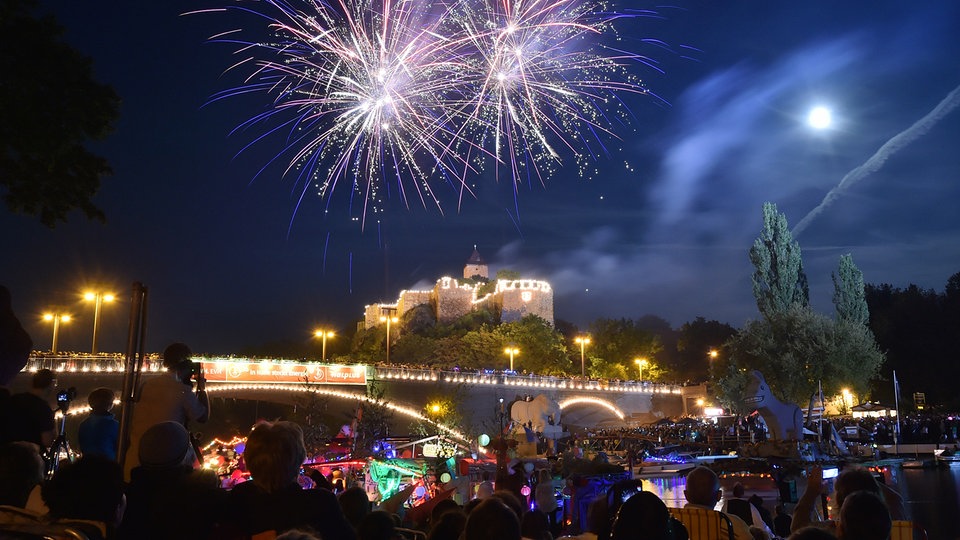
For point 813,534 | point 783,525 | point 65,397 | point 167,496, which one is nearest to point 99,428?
point 65,397

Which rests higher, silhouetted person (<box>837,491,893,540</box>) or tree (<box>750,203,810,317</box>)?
tree (<box>750,203,810,317</box>)

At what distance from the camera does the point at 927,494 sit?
1772cm

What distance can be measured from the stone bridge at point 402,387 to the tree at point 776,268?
1636 cm

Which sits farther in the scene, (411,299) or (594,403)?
(411,299)

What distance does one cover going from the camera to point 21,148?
11.9 m

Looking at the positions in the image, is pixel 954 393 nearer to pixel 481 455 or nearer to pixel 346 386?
pixel 346 386

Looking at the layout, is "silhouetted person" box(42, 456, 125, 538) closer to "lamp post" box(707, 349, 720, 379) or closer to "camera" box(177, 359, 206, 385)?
"camera" box(177, 359, 206, 385)

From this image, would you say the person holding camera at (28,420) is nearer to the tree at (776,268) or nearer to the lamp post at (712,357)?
the tree at (776,268)

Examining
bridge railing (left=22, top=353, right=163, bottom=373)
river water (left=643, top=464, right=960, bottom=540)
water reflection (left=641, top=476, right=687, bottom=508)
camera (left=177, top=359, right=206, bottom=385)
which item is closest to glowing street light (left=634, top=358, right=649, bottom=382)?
river water (left=643, top=464, right=960, bottom=540)

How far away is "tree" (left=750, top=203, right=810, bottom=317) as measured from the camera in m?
49.0

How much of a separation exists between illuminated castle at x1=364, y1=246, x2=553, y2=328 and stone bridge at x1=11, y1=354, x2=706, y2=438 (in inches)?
932

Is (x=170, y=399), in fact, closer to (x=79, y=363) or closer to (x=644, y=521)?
(x=644, y=521)

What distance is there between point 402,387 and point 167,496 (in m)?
49.0

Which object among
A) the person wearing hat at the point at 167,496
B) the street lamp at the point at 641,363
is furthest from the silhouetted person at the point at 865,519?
the street lamp at the point at 641,363
